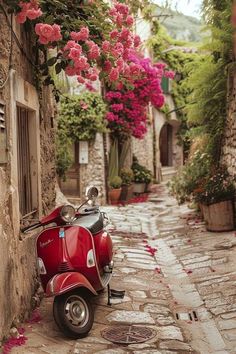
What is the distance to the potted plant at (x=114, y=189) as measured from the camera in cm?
1400

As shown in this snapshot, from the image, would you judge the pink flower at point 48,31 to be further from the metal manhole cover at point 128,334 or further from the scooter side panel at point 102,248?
the metal manhole cover at point 128,334

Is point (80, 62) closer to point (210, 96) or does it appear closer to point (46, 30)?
point (46, 30)

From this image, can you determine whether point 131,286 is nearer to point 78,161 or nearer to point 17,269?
point 17,269

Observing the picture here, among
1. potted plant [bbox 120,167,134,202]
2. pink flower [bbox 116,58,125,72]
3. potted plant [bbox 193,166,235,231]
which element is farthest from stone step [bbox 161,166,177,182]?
pink flower [bbox 116,58,125,72]

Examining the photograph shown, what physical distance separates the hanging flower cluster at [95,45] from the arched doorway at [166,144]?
59.1ft

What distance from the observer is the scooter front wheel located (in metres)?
3.91

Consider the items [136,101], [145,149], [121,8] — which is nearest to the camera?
[121,8]

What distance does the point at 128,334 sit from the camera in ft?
13.7

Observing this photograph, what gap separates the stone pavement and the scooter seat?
780 mm

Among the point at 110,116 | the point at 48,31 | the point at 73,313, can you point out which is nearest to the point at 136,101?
the point at 110,116

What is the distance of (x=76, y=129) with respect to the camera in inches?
520

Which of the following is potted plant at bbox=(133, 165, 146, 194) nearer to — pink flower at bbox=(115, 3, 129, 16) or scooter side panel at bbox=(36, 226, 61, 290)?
pink flower at bbox=(115, 3, 129, 16)

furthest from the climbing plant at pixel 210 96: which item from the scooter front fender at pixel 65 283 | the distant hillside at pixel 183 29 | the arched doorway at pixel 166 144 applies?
the distant hillside at pixel 183 29

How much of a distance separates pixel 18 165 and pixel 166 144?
2004cm
